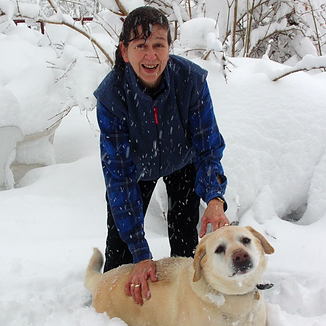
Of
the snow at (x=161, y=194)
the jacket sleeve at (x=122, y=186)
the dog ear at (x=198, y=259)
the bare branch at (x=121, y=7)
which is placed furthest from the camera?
the bare branch at (x=121, y=7)

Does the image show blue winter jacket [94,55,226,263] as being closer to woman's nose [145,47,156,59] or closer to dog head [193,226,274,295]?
woman's nose [145,47,156,59]

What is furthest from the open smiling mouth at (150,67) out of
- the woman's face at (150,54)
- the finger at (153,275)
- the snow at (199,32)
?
the snow at (199,32)

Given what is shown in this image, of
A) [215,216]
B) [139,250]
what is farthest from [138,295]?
[215,216]

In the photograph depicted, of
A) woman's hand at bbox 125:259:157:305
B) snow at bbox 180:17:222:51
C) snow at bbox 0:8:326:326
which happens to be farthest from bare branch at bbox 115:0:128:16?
woman's hand at bbox 125:259:157:305

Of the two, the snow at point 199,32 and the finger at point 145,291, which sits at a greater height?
the snow at point 199,32

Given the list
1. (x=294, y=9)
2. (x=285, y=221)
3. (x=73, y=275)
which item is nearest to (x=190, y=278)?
(x=73, y=275)

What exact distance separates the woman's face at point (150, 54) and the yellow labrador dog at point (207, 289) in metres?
0.71

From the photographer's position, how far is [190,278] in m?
1.86

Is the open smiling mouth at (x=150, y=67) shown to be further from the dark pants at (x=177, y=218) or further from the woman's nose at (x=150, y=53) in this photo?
the dark pants at (x=177, y=218)

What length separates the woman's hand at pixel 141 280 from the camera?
1.95 meters

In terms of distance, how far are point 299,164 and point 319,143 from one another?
215mm

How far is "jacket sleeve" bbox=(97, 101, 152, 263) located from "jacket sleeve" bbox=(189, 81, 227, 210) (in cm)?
31

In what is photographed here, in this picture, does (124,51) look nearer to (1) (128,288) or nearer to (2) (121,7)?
(1) (128,288)

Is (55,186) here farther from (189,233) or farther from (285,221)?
(285,221)
